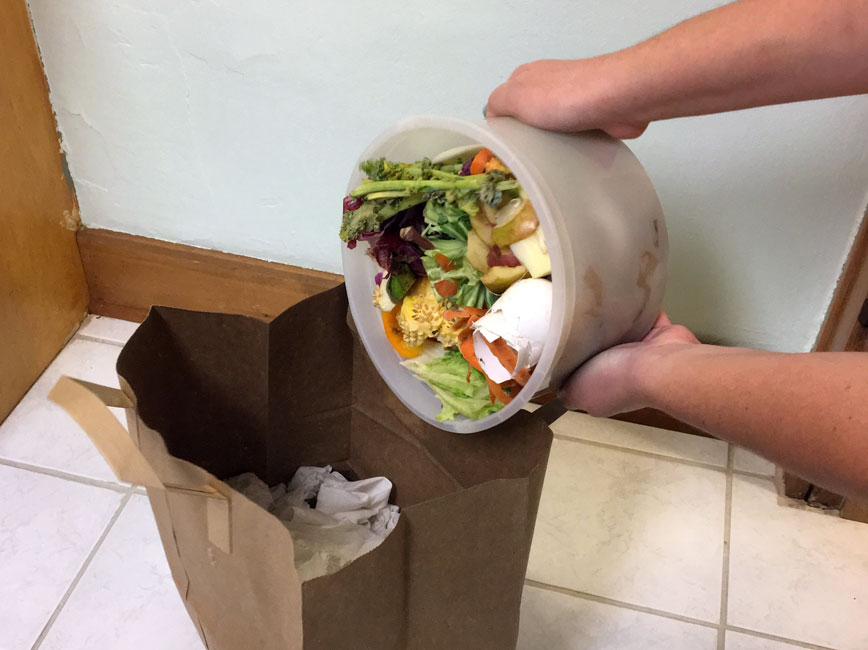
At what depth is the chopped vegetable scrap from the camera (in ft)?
1.78

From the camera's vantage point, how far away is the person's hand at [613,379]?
0.53 meters

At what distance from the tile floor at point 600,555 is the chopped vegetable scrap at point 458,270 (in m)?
0.30

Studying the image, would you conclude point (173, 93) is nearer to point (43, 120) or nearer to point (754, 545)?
point (43, 120)

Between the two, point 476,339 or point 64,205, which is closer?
point 476,339

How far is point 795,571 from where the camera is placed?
0.81 m

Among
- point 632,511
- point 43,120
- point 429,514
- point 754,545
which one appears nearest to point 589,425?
point 632,511

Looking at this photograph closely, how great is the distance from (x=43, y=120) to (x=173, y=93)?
0.60 ft

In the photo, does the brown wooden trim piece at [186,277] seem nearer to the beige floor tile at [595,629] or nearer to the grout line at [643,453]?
the grout line at [643,453]

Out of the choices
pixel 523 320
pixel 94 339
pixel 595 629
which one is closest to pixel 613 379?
pixel 523 320

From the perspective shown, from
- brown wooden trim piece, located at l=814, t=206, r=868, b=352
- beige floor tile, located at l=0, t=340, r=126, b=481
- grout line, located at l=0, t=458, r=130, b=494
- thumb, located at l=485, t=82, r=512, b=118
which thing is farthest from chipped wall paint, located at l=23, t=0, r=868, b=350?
grout line, located at l=0, t=458, r=130, b=494

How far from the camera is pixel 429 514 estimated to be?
0.49m

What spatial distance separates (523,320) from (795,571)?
1.68 feet

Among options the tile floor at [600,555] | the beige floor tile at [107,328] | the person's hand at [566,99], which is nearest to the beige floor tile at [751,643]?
the tile floor at [600,555]

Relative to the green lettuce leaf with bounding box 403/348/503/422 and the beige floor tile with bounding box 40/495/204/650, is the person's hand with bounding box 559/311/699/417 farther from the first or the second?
the beige floor tile with bounding box 40/495/204/650
